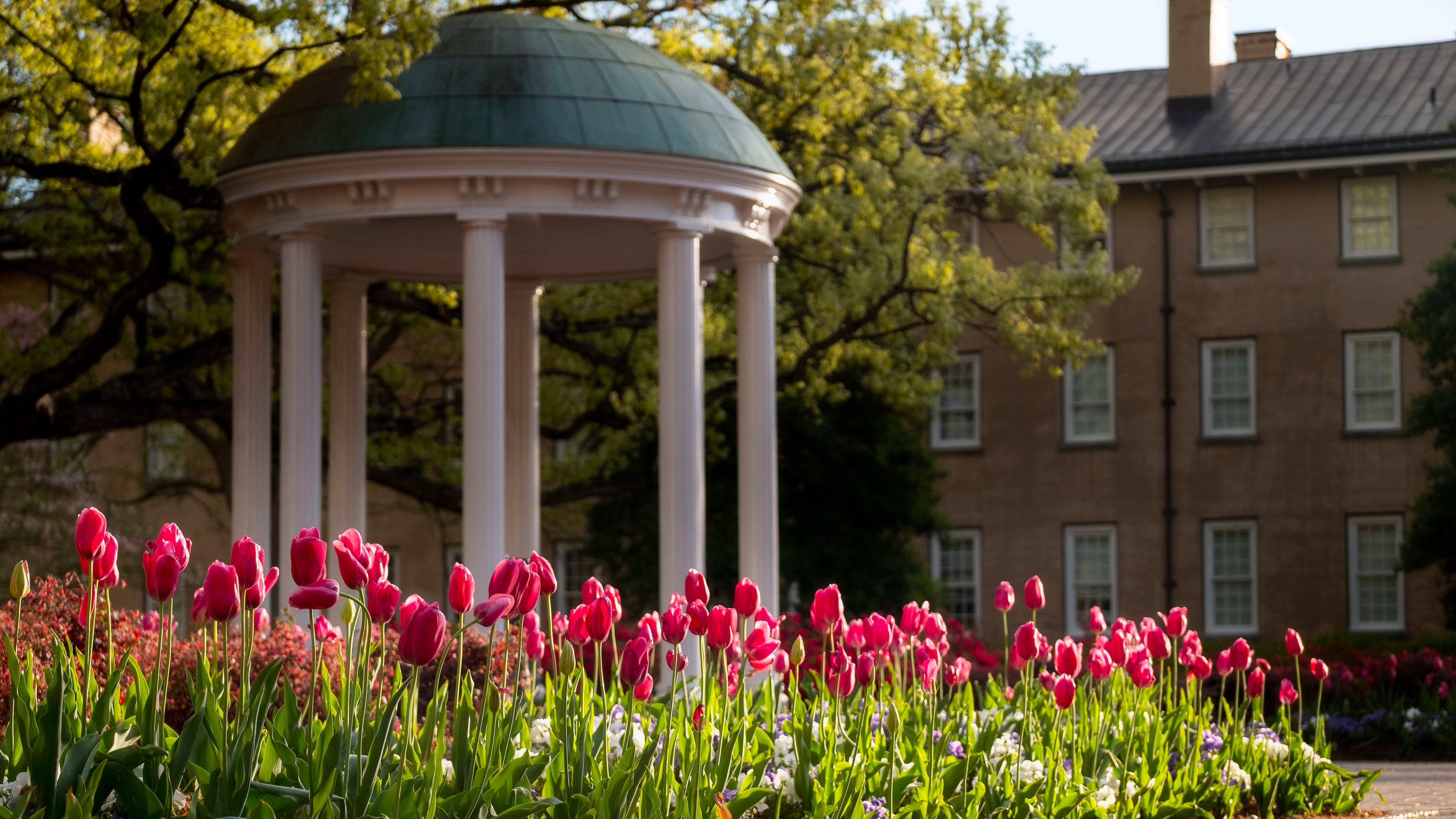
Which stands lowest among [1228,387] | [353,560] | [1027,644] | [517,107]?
[1027,644]

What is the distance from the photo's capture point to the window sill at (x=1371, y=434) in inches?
1401

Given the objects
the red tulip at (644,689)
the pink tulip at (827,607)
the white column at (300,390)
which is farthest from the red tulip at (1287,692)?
the white column at (300,390)

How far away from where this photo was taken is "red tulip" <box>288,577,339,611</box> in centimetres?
550

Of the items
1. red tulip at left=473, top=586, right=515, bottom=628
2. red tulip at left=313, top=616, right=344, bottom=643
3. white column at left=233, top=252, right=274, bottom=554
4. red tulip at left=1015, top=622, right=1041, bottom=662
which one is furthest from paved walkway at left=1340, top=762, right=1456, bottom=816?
white column at left=233, top=252, right=274, bottom=554

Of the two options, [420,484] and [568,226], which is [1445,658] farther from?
[420,484]

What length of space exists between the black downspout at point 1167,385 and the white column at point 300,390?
23.5 meters

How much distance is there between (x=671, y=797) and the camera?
23.4 feet

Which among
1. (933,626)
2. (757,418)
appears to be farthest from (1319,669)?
(757,418)

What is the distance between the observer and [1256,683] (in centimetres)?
1040

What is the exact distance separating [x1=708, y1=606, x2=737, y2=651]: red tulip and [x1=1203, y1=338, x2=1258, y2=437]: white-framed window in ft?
103

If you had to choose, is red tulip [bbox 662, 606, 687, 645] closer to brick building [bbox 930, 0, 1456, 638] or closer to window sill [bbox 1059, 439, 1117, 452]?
brick building [bbox 930, 0, 1456, 638]

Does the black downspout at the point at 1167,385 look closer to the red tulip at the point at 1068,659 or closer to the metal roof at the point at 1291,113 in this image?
the metal roof at the point at 1291,113

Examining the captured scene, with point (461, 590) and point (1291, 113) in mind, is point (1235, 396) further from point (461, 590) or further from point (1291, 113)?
point (461, 590)

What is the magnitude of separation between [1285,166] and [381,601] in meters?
33.0
